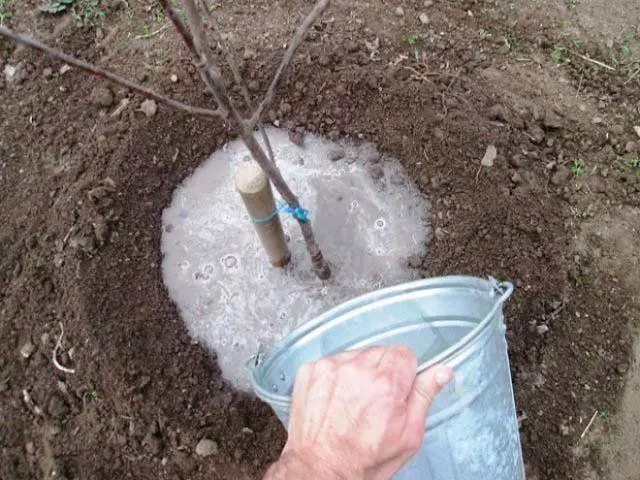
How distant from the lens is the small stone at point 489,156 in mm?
2209

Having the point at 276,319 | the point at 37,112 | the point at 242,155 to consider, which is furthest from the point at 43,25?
the point at 276,319

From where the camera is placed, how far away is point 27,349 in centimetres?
204

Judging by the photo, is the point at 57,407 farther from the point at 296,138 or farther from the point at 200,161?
the point at 296,138

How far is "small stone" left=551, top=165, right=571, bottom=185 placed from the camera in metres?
2.20

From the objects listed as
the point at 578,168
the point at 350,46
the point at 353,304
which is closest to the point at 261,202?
the point at 353,304

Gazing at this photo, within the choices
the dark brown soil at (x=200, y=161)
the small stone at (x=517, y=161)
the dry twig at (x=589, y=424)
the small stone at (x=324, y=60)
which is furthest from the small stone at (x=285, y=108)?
the dry twig at (x=589, y=424)

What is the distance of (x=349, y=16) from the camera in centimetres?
250

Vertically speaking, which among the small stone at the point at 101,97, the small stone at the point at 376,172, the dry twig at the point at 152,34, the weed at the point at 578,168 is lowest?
the weed at the point at 578,168

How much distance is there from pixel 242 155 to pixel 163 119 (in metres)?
0.39

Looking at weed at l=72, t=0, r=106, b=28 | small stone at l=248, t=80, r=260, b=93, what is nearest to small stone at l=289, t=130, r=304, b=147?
small stone at l=248, t=80, r=260, b=93

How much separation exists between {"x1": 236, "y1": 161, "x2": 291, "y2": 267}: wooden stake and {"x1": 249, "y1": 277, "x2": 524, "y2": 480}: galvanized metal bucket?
498 mm

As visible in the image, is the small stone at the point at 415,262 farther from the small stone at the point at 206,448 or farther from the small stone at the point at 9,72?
the small stone at the point at 9,72

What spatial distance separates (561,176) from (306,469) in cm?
168

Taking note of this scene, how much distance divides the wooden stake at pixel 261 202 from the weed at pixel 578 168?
50.9 inches
